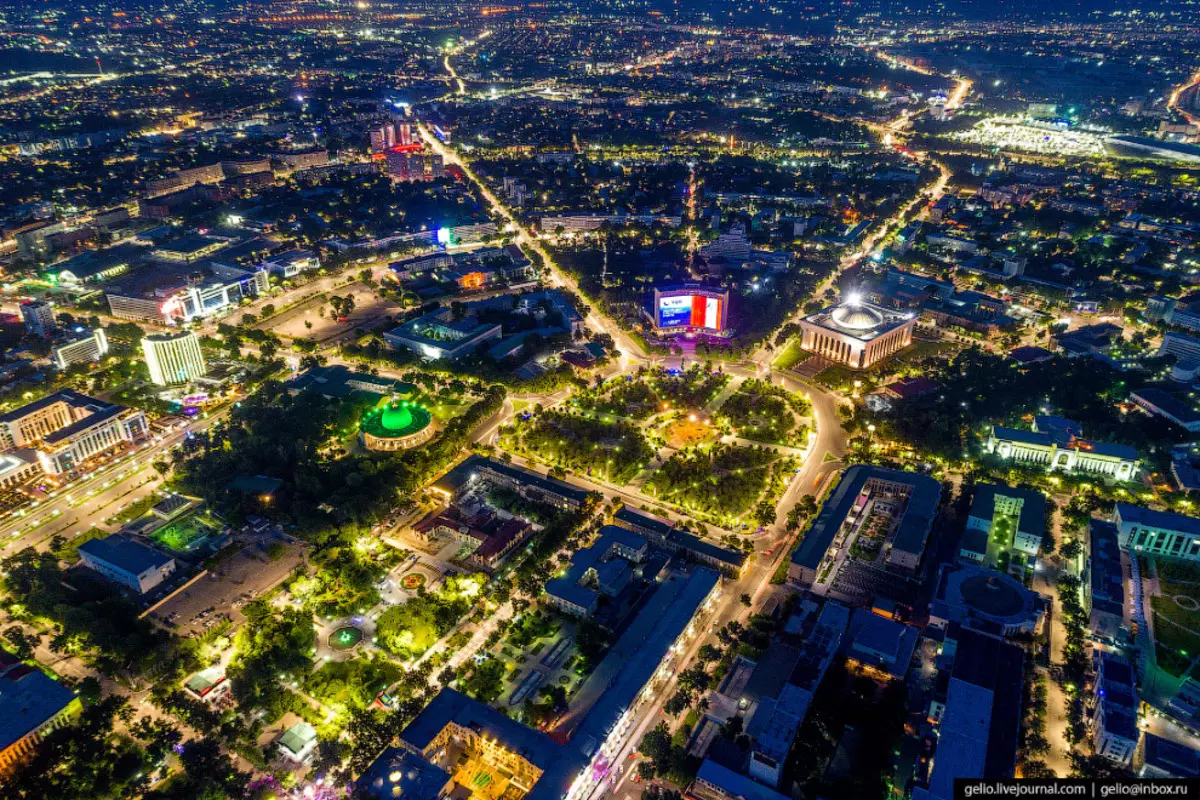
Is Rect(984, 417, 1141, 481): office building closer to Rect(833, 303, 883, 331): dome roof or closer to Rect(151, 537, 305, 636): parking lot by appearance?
Rect(833, 303, 883, 331): dome roof

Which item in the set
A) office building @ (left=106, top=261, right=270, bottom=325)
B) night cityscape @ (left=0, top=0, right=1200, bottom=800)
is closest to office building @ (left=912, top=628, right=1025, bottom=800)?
night cityscape @ (left=0, top=0, right=1200, bottom=800)

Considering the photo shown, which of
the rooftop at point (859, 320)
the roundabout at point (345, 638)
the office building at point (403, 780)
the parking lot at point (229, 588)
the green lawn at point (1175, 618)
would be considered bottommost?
the green lawn at point (1175, 618)

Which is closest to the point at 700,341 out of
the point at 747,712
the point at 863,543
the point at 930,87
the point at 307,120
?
the point at 863,543

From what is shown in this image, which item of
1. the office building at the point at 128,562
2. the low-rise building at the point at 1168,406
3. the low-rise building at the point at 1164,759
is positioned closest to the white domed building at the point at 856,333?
the low-rise building at the point at 1168,406

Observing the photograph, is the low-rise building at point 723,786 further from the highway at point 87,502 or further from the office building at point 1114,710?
the highway at point 87,502

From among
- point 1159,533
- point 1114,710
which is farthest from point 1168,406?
point 1114,710

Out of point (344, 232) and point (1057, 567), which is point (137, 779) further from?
point (344, 232)
